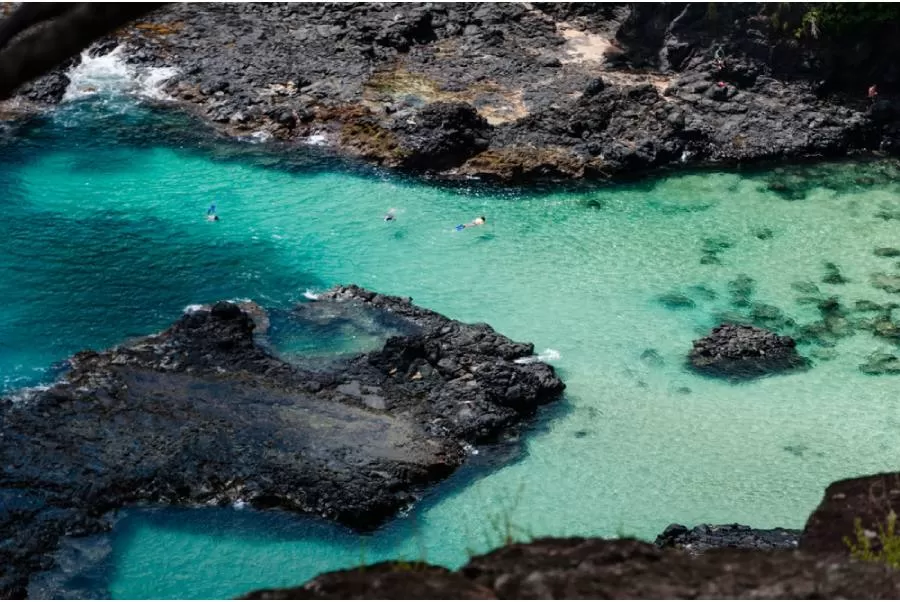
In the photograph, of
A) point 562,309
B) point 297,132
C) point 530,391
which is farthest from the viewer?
point 297,132

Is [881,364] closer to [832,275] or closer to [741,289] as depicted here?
[832,275]

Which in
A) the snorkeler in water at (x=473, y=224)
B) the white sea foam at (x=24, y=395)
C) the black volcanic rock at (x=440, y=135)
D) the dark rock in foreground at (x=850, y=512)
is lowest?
the white sea foam at (x=24, y=395)

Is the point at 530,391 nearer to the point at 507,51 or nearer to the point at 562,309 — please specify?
the point at 562,309

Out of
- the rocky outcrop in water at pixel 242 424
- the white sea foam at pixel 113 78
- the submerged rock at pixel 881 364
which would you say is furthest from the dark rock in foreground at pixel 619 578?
the white sea foam at pixel 113 78

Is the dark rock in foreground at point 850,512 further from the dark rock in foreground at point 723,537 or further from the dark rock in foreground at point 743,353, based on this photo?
the dark rock in foreground at point 743,353

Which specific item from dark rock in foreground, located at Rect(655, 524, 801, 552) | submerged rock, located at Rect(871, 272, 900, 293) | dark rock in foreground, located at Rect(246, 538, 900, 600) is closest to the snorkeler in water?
submerged rock, located at Rect(871, 272, 900, 293)

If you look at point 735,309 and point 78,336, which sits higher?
point 78,336

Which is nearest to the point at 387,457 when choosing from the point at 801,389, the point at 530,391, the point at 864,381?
the point at 530,391
